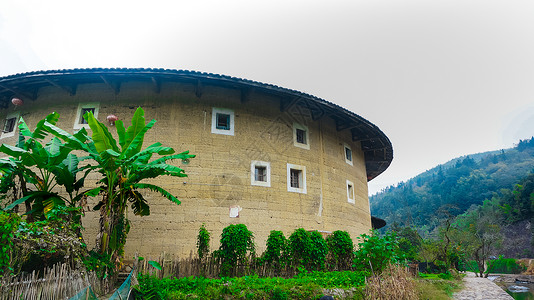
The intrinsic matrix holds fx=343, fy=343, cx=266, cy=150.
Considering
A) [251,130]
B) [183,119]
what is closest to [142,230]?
[183,119]

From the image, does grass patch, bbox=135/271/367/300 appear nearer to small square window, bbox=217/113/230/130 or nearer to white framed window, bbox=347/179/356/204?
small square window, bbox=217/113/230/130

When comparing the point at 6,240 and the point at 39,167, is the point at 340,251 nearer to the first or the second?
the point at 6,240

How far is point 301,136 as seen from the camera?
1410cm

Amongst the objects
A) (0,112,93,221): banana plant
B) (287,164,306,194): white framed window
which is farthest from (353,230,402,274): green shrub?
(0,112,93,221): banana plant

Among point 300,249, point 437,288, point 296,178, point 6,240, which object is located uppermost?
point 296,178

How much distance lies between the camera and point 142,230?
35.3 feet

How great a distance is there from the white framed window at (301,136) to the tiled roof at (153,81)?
0.84m

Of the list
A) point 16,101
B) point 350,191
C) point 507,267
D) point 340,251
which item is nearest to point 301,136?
point 350,191

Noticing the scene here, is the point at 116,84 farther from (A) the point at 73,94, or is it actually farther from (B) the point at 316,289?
(B) the point at 316,289

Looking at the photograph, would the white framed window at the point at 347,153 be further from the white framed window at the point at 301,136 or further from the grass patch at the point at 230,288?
the grass patch at the point at 230,288

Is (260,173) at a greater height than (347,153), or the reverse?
(347,153)

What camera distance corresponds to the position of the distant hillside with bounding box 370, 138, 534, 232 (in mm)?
67562

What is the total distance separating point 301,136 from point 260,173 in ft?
8.89

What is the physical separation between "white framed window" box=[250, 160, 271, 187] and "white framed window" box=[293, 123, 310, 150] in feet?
6.01
